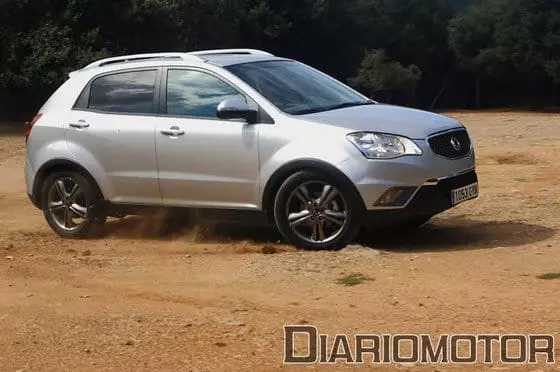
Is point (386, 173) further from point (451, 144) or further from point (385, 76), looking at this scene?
point (385, 76)

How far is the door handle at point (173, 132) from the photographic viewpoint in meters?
9.07

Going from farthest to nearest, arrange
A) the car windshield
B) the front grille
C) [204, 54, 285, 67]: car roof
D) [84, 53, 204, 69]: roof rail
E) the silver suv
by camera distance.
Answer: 1. [84, 53, 204, 69]: roof rail
2. [204, 54, 285, 67]: car roof
3. the car windshield
4. the front grille
5. the silver suv

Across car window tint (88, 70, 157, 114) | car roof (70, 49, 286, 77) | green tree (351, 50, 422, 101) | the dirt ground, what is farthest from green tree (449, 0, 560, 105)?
car window tint (88, 70, 157, 114)

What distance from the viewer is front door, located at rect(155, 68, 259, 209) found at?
8812 millimetres

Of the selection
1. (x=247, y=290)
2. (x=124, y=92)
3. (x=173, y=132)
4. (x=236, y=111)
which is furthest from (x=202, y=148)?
(x=247, y=290)

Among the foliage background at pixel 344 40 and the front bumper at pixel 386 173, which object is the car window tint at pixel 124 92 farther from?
the foliage background at pixel 344 40

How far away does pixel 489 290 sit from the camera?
6.84 metres

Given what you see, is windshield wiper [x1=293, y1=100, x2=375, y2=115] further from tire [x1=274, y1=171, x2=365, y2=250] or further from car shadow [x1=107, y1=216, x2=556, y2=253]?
car shadow [x1=107, y1=216, x2=556, y2=253]

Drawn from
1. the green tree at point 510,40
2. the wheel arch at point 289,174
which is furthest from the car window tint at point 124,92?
the green tree at point 510,40

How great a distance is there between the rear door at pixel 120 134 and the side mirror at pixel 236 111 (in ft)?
2.75

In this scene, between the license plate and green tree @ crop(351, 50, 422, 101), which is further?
green tree @ crop(351, 50, 422, 101)

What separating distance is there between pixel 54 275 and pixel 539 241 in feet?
13.0

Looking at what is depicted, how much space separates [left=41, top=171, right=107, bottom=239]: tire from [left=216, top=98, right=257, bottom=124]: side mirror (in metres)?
1.67

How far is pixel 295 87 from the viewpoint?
30.6ft
